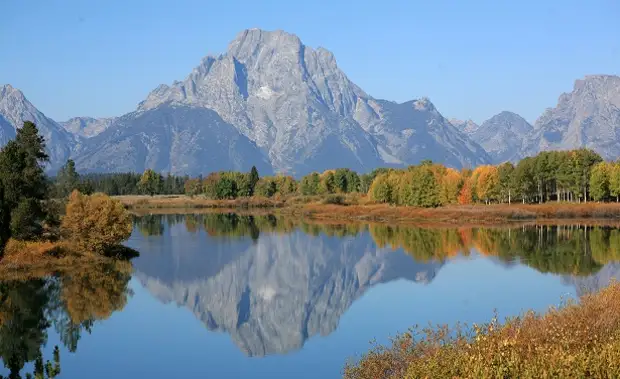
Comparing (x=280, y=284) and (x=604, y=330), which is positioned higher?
(x=604, y=330)

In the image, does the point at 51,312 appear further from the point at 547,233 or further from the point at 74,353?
the point at 547,233

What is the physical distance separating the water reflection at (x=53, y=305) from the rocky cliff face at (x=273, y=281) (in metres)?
3.85

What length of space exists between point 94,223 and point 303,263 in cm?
2097

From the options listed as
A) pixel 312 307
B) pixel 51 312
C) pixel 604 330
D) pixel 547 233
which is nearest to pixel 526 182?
pixel 547 233

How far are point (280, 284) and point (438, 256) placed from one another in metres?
18.4

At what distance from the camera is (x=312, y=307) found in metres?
45.3

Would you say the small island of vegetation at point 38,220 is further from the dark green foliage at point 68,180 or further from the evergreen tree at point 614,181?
the evergreen tree at point 614,181

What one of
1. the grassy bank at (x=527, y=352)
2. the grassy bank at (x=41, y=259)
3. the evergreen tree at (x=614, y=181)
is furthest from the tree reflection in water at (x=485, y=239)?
the grassy bank at (x=527, y=352)

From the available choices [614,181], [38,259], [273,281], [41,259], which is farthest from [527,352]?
[614,181]

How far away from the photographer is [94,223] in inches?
2311

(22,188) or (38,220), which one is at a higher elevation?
(22,188)

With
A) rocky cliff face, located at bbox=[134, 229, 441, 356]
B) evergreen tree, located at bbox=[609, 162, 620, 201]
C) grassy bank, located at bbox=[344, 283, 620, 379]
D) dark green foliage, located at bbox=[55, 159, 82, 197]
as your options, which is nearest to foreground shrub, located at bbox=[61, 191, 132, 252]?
rocky cliff face, located at bbox=[134, 229, 441, 356]

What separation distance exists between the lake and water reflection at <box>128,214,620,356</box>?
169 mm

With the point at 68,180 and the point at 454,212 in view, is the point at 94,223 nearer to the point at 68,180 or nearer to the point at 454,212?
the point at 68,180
